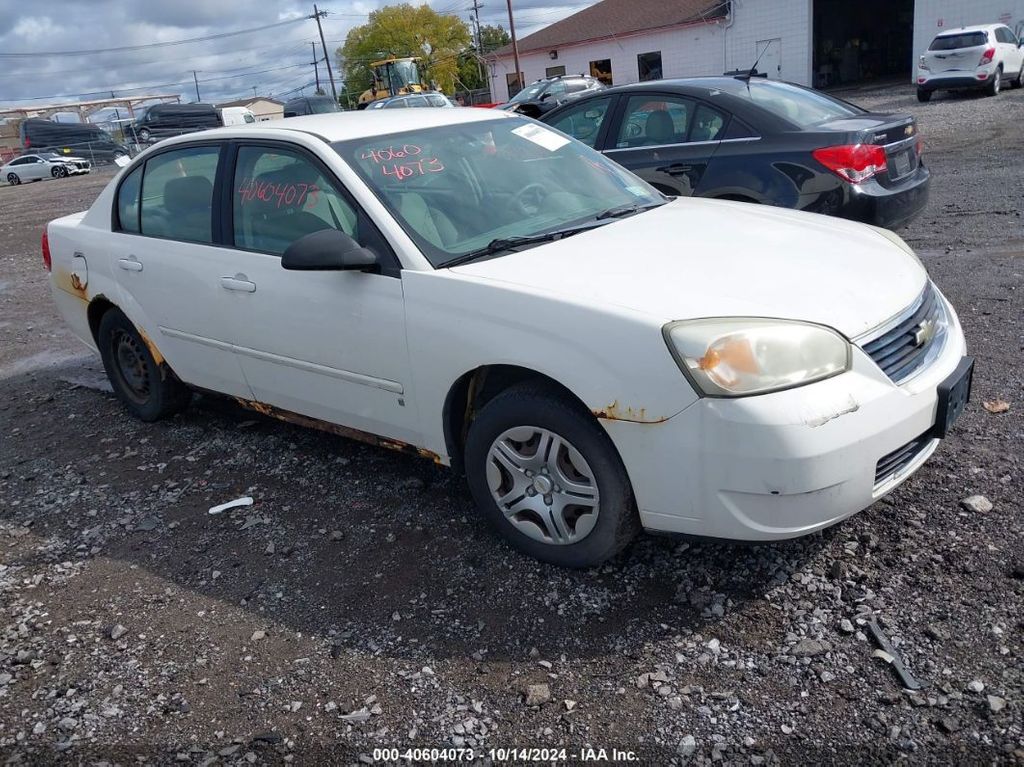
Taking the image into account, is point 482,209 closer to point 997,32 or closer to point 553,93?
point 553,93

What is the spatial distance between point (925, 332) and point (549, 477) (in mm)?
1457

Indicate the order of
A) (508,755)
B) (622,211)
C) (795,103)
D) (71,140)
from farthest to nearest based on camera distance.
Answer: (71,140) → (795,103) → (622,211) → (508,755)

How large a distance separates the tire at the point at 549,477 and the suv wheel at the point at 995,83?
22.4 meters

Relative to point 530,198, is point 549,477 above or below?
below

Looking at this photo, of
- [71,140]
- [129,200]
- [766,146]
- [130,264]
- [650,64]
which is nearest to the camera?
[130,264]

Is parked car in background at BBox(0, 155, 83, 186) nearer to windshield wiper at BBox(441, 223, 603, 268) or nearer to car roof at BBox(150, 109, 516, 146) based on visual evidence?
car roof at BBox(150, 109, 516, 146)

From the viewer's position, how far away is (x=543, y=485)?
3166mm

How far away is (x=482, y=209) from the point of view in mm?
3676

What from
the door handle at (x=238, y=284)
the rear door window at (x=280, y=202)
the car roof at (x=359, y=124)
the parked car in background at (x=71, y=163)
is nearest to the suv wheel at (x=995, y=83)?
the car roof at (x=359, y=124)

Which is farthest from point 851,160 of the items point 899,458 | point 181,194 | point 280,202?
point 181,194

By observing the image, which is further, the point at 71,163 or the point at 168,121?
the point at 168,121

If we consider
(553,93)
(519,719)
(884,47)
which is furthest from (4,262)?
(884,47)

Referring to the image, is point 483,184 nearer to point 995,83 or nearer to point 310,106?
point 995,83

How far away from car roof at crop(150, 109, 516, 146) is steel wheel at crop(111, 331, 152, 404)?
133 cm
